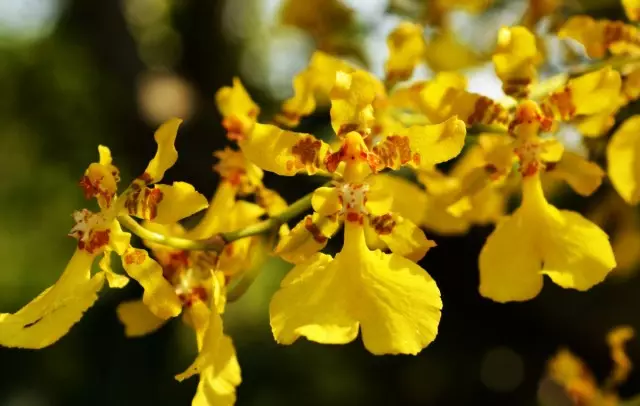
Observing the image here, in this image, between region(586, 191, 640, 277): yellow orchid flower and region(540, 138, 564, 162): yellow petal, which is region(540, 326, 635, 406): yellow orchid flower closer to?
region(586, 191, 640, 277): yellow orchid flower

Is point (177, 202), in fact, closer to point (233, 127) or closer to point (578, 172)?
point (233, 127)

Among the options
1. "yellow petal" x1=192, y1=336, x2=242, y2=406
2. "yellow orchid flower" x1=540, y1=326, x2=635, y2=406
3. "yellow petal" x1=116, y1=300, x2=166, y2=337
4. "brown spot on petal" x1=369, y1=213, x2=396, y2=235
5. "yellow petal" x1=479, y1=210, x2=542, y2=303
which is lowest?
"yellow orchid flower" x1=540, y1=326, x2=635, y2=406

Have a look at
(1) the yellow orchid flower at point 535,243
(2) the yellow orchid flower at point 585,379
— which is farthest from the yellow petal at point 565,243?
(2) the yellow orchid flower at point 585,379

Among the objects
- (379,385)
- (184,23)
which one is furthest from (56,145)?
(379,385)

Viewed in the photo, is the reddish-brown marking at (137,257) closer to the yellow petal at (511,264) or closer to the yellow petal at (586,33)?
the yellow petal at (511,264)

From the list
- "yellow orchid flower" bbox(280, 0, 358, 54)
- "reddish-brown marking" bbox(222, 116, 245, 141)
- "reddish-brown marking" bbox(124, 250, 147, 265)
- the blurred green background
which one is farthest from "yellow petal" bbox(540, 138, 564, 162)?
the blurred green background
